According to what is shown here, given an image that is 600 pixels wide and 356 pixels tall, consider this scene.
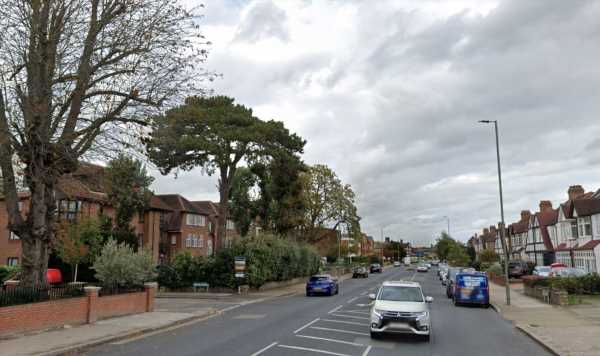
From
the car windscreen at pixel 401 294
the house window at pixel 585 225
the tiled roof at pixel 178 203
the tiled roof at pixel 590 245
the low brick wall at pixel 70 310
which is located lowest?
the low brick wall at pixel 70 310

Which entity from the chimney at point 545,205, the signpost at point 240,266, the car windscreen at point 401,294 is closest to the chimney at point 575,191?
the chimney at point 545,205

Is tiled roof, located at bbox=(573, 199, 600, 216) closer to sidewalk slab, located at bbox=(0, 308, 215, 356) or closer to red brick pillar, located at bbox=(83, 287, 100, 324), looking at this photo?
sidewalk slab, located at bbox=(0, 308, 215, 356)

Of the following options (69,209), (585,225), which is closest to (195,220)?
(69,209)

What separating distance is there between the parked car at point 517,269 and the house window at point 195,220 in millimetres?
36036

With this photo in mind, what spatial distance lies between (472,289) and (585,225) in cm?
2835

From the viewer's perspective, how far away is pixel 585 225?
1831 inches

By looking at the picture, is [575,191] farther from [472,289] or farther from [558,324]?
[558,324]

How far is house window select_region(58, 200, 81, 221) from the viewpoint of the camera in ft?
131

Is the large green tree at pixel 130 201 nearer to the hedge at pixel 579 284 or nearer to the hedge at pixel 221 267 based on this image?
the hedge at pixel 221 267

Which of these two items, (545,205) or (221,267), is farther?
(545,205)

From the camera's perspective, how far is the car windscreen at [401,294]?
14.8 meters

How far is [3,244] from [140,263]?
30364mm

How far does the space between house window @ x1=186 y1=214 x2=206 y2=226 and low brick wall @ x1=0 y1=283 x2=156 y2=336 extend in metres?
40.1

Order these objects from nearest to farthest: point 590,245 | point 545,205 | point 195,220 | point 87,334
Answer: point 87,334 < point 590,245 < point 195,220 < point 545,205
